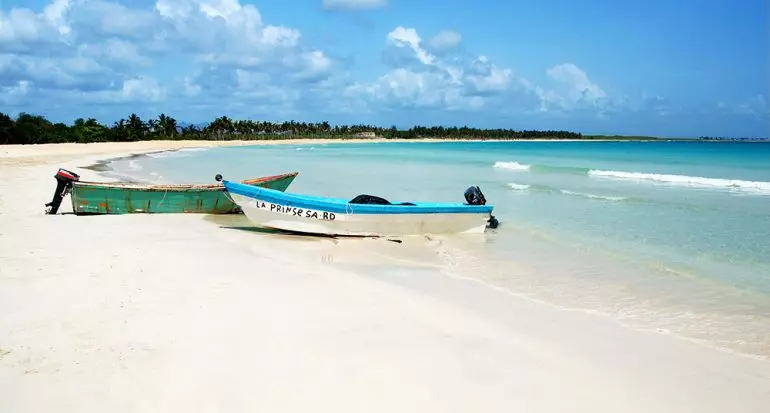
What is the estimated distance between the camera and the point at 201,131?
92.8 m

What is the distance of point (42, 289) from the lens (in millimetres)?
6270

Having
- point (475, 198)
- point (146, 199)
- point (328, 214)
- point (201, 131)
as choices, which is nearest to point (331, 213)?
point (328, 214)

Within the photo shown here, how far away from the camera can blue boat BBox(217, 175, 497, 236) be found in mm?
10219

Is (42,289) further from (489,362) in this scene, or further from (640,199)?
(640,199)

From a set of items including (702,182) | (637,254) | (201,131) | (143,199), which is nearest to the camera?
(637,254)

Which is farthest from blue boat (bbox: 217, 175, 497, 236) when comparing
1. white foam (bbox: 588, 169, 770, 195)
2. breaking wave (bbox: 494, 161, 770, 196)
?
white foam (bbox: 588, 169, 770, 195)

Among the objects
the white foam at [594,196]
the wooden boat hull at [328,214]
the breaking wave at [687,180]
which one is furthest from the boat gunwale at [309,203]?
the breaking wave at [687,180]

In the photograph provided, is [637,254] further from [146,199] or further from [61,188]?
[61,188]

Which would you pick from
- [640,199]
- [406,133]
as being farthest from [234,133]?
[640,199]

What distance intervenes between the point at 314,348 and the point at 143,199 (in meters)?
8.62

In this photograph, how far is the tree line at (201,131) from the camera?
5147cm

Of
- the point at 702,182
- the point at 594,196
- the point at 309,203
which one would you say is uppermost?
the point at 309,203

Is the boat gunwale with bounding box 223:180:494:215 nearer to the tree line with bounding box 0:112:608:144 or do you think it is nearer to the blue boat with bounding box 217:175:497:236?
the blue boat with bounding box 217:175:497:236

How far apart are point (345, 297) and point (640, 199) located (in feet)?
44.5
